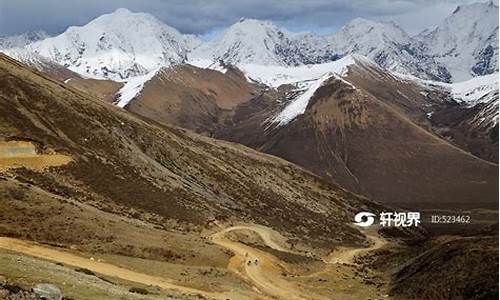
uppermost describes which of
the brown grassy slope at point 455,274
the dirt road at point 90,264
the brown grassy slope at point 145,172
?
the brown grassy slope at point 145,172

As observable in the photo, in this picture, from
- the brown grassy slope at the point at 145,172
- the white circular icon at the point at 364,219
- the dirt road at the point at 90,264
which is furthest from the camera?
the white circular icon at the point at 364,219

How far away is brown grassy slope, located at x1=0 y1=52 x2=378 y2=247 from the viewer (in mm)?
98938

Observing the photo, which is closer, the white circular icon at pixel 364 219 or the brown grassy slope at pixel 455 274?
A: the brown grassy slope at pixel 455 274

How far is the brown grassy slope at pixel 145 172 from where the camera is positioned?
98938 millimetres

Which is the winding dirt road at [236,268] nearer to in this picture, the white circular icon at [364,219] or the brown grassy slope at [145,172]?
the brown grassy slope at [145,172]

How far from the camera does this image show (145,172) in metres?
116

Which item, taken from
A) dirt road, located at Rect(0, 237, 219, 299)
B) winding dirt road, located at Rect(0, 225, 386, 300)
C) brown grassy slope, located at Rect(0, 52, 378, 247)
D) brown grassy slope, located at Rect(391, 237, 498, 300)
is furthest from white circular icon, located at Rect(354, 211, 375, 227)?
dirt road, located at Rect(0, 237, 219, 299)

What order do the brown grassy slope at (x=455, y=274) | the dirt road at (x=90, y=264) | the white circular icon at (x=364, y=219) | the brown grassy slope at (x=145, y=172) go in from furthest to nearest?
the white circular icon at (x=364, y=219) < the brown grassy slope at (x=145, y=172) < the brown grassy slope at (x=455, y=274) < the dirt road at (x=90, y=264)

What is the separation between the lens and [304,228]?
12975 cm

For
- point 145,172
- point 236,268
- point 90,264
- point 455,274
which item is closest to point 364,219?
point 145,172

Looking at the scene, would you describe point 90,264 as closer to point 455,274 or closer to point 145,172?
point 455,274

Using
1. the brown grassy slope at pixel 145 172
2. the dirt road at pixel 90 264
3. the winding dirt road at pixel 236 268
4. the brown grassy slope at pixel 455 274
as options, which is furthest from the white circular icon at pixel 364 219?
the dirt road at pixel 90 264

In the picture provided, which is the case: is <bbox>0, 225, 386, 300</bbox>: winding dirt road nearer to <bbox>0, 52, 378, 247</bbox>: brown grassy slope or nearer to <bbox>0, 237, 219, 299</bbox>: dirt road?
<bbox>0, 237, 219, 299</bbox>: dirt road

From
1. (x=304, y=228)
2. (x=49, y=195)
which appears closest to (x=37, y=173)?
(x=49, y=195)
